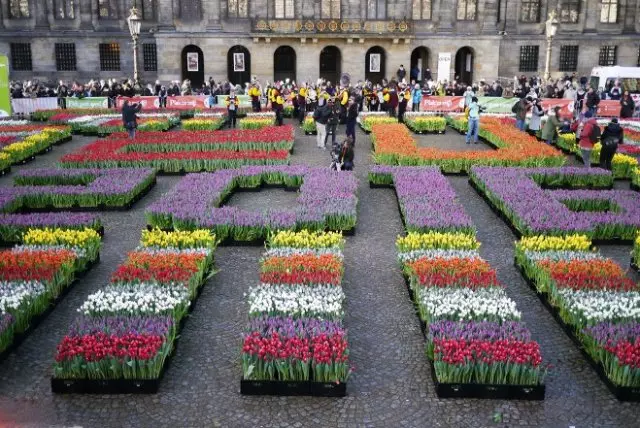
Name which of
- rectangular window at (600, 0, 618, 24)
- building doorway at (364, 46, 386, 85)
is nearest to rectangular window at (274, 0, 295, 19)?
building doorway at (364, 46, 386, 85)

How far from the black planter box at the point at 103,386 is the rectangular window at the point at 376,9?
44831 mm

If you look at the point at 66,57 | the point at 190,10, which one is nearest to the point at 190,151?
the point at 190,10

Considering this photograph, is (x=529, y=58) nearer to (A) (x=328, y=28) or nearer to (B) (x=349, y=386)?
(A) (x=328, y=28)

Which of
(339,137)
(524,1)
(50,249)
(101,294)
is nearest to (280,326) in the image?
(101,294)

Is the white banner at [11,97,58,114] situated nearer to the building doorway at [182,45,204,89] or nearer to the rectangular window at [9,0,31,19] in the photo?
the building doorway at [182,45,204,89]

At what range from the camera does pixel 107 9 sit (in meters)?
50.8

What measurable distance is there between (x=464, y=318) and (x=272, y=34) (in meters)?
42.1

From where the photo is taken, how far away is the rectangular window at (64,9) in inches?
1982

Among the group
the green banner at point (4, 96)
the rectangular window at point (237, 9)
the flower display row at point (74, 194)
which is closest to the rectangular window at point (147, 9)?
the rectangular window at point (237, 9)

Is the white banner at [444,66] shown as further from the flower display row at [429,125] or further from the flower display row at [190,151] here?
the flower display row at [190,151]

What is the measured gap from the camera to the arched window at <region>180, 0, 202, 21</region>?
4938 cm

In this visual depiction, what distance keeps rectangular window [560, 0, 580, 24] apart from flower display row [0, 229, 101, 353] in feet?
158

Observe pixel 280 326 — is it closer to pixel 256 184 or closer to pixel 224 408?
pixel 224 408

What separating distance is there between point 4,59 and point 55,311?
25.5m
